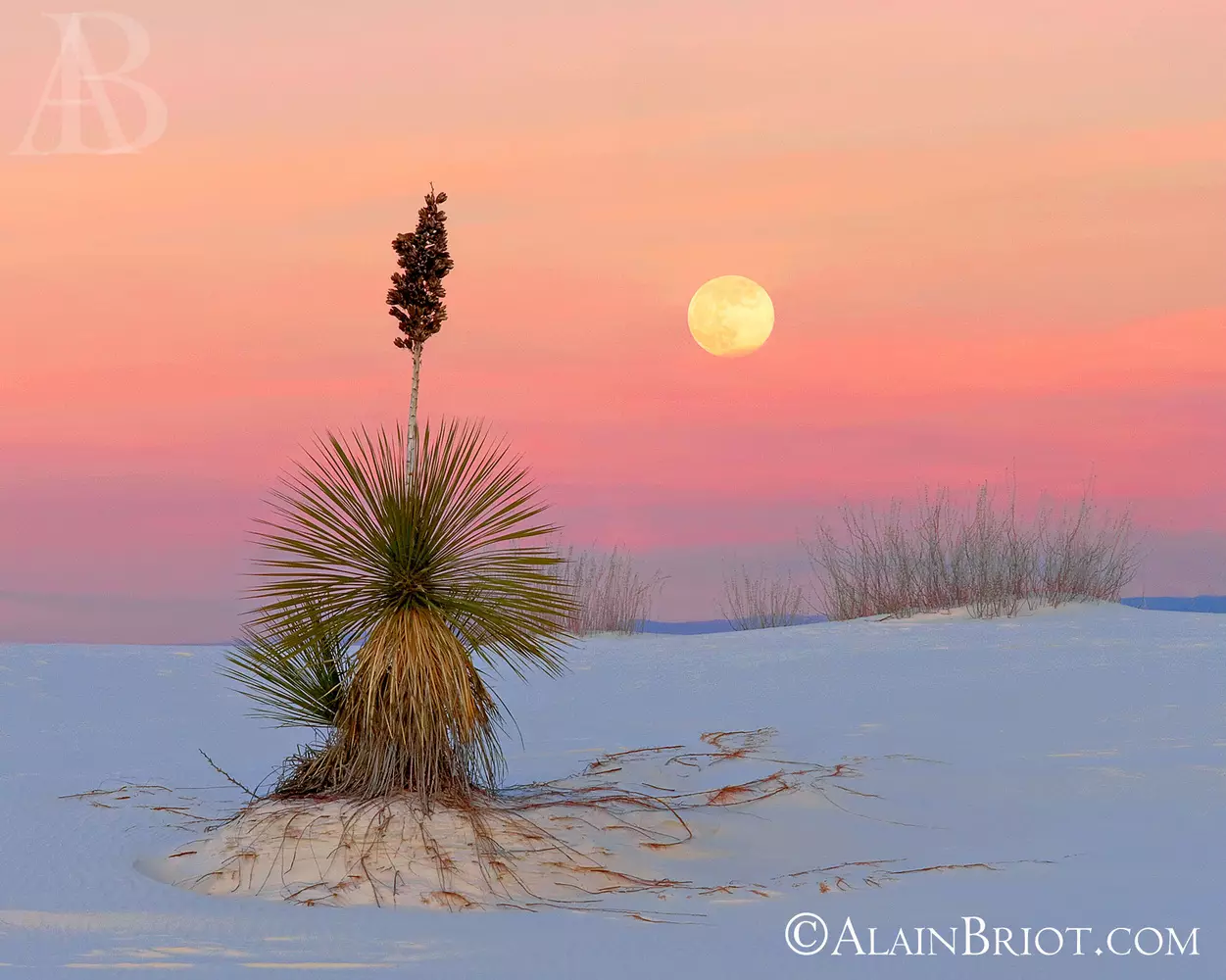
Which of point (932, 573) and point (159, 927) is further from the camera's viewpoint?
point (932, 573)

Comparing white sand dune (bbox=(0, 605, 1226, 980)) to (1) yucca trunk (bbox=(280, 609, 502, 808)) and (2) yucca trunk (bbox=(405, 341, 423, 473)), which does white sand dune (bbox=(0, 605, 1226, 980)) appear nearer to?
(1) yucca trunk (bbox=(280, 609, 502, 808))

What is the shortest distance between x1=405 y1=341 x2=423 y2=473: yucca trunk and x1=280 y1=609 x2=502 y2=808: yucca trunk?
29.6 inches

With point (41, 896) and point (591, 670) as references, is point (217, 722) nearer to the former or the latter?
point (591, 670)

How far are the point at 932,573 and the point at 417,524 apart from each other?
9.78m

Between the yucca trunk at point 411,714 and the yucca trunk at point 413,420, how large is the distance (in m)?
0.75

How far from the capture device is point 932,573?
1580 cm

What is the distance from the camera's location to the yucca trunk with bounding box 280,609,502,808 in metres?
7.12

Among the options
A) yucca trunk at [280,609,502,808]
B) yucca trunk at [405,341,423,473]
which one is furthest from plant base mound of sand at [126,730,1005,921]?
yucca trunk at [405,341,423,473]

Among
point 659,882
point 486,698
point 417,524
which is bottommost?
point 659,882

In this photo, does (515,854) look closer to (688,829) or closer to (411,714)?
(411,714)

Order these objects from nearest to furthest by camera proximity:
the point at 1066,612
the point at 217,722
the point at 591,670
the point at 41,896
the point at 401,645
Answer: the point at 41,896, the point at 401,645, the point at 217,722, the point at 591,670, the point at 1066,612

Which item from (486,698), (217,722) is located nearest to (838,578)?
(217,722)

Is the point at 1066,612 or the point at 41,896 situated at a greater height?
the point at 1066,612

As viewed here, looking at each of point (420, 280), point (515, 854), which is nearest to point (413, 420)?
point (420, 280)
